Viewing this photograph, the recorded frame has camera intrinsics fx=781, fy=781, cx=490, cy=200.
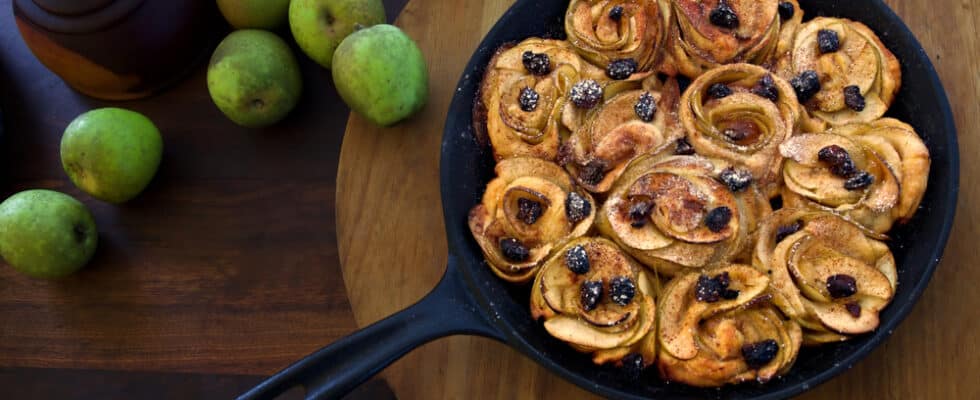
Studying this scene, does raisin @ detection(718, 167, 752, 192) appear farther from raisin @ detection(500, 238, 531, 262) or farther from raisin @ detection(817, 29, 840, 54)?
raisin @ detection(500, 238, 531, 262)

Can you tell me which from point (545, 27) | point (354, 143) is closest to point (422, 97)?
point (354, 143)

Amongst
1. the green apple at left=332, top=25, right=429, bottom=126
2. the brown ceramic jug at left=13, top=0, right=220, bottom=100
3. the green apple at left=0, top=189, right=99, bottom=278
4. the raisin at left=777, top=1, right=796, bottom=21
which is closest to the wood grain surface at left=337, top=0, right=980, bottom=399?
the green apple at left=332, top=25, right=429, bottom=126

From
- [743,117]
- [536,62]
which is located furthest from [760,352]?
[536,62]

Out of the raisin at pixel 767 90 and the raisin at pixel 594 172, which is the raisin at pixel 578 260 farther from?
the raisin at pixel 767 90

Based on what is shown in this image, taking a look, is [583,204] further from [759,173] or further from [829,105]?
[829,105]

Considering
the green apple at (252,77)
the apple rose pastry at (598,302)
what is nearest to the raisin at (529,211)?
the apple rose pastry at (598,302)
